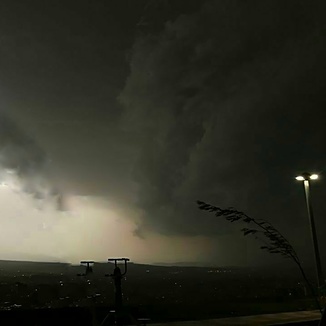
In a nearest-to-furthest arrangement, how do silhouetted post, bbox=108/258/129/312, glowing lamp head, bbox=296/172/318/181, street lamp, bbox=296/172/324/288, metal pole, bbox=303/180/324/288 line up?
silhouetted post, bbox=108/258/129/312 → metal pole, bbox=303/180/324/288 → street lamp, bbox=296/172/324/288 → glowing lamp head, bbox=296/172/318/181

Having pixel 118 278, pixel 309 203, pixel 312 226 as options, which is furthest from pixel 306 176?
pixel 118 278

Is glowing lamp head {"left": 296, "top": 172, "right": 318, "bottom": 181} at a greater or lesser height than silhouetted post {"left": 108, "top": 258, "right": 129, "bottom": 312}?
greater

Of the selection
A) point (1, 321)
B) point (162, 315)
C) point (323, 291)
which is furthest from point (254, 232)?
point (162, 315)

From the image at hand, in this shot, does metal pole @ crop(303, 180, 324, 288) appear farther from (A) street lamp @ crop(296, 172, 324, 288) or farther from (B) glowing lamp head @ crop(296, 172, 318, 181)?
(B) glowing lamp head @ crop(296, 172, 318, 181)

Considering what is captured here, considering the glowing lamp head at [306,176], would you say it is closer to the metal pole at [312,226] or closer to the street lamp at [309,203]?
the street lamp at [309,203]

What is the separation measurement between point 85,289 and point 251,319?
6426mm

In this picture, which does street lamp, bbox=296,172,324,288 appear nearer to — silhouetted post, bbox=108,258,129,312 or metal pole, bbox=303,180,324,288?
metal pole, bbox=303,180,324,288

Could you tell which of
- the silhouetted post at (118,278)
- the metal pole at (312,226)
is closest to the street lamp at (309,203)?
the metal pole at (312,226)

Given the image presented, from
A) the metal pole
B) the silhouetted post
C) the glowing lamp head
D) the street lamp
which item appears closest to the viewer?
the silhouetted post

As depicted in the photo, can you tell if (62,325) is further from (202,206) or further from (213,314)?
(202,206)

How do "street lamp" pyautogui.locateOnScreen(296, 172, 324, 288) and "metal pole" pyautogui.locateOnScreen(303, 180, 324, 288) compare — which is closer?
"metal pole" pyautogui.locateOnScreen(303, 180, 324, 288)

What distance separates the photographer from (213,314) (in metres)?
16.7

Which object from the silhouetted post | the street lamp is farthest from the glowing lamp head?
the silhouetted post

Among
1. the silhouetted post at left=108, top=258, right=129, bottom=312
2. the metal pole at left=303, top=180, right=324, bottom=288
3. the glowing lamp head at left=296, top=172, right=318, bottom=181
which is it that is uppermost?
the glowing lamp head at left=296, top=172, right=318, bottom=181
